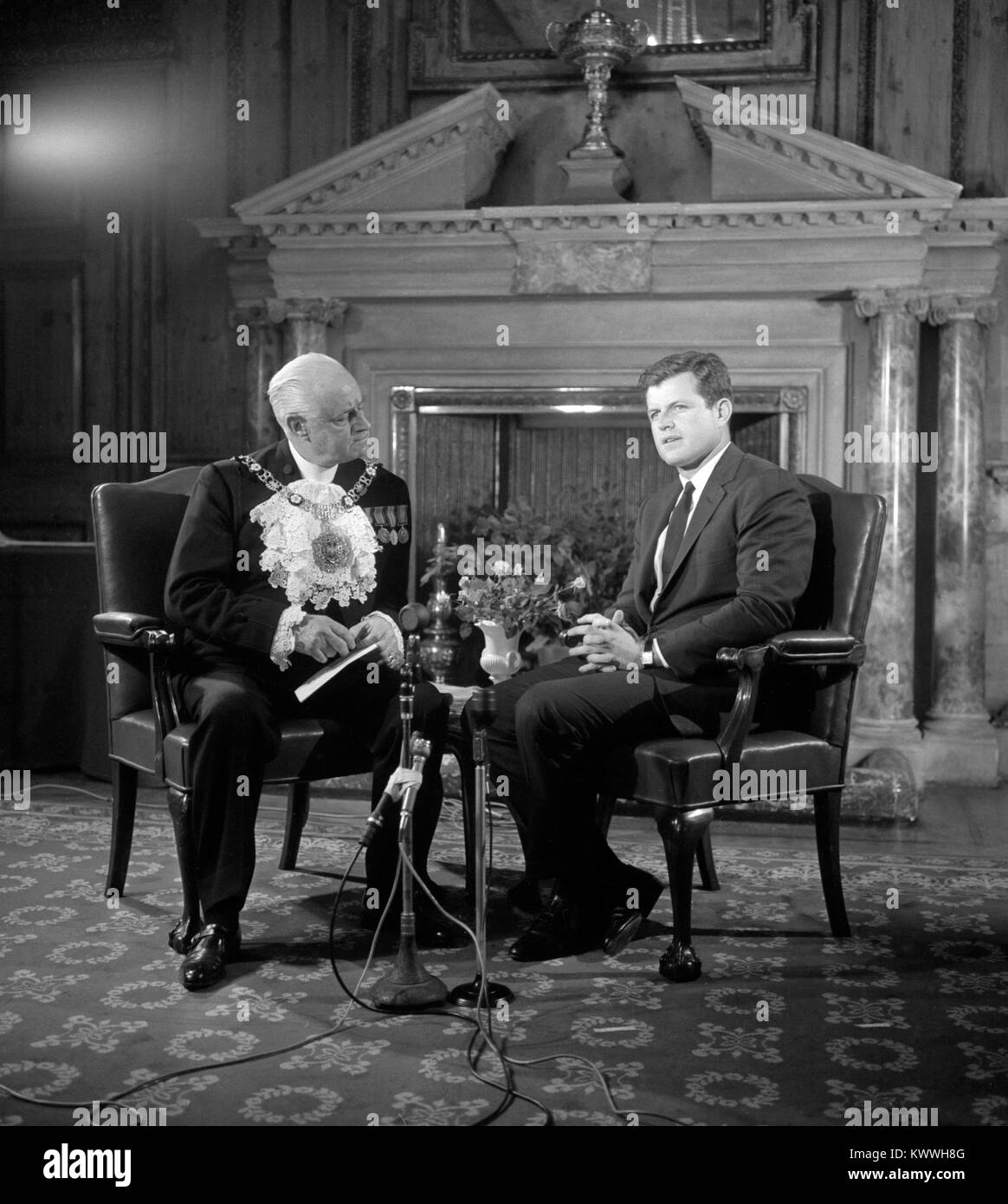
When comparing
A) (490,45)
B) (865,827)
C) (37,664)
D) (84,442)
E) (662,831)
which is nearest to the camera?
(662,831)

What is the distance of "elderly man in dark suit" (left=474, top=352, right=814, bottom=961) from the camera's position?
3.05 meters

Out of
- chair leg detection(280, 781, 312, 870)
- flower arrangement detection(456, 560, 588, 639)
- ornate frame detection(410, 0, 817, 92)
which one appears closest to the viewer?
chair leg detection(280, 781, 312, 870)

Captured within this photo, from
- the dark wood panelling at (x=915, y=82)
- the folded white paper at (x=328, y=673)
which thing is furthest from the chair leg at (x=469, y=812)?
the dark wood panelling at (x=915, y=82)

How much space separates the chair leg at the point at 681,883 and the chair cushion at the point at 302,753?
2.55 ft

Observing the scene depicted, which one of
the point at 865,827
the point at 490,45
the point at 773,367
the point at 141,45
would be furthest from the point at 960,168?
the point at 141,45

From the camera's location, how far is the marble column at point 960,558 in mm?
5473

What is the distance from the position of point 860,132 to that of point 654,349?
125 cm

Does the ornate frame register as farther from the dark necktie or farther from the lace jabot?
the lace jabot

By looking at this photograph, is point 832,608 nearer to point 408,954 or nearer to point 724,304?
point 408,954

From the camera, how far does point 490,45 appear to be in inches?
233

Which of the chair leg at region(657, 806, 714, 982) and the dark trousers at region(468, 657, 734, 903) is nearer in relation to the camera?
the chair leg at region(657, 806, 714, 982)

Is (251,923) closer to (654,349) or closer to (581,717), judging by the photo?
(581,717)

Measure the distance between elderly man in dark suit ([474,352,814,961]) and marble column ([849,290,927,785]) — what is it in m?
2.32

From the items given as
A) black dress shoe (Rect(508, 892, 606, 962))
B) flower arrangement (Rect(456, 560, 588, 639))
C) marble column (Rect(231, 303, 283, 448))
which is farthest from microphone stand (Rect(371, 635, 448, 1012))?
marble column (Rect(231, 303, 283, 448))
